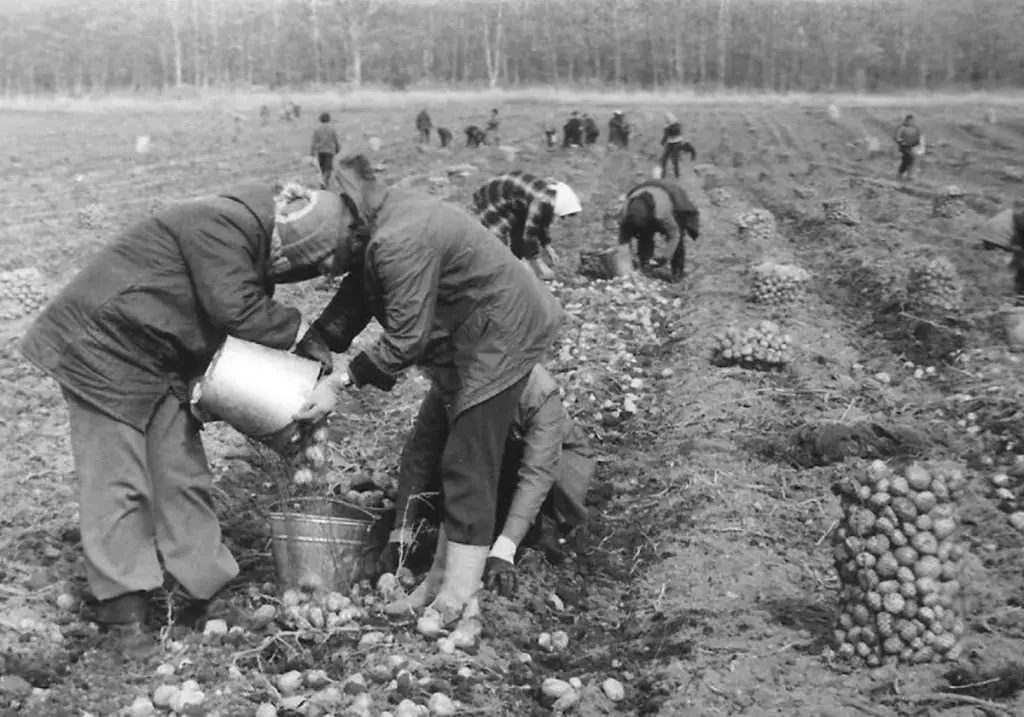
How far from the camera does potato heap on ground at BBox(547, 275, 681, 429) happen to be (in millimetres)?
5691

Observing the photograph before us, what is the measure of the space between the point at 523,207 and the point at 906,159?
10.2 m

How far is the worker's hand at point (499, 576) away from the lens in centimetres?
348

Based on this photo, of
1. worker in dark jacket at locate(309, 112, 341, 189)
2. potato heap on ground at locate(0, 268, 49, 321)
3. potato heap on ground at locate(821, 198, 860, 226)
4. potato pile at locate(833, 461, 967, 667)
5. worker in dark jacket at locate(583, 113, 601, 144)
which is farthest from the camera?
worker in dark jacket at locate(583, 113, 601, 144)

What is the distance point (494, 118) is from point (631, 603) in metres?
20.6

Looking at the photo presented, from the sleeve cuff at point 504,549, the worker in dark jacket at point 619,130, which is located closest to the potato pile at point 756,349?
the sleeve cuff at point 504,549

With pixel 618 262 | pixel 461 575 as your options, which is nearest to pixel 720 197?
pixel 618 262

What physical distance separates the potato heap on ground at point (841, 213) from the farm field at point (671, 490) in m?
0.23

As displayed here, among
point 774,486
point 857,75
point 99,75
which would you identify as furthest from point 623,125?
point 774,486

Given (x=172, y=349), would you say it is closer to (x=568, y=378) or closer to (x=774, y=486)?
(x=774, y=486)

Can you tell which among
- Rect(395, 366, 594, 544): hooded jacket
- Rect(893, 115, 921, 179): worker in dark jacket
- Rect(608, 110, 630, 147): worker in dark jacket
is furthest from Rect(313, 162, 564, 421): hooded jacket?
Rect(608, 110, 630, 147): worker in dark jacket

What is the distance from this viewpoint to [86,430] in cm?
301

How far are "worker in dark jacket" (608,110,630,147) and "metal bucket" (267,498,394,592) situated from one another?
70.0 ft

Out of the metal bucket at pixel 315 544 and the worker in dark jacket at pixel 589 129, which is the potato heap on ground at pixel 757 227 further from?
the worker in dark jacket at pixel 589 129

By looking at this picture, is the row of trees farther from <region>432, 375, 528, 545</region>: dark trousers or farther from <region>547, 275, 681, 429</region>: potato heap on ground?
<region>432, 375, 528, 545</region>: dark trousers
